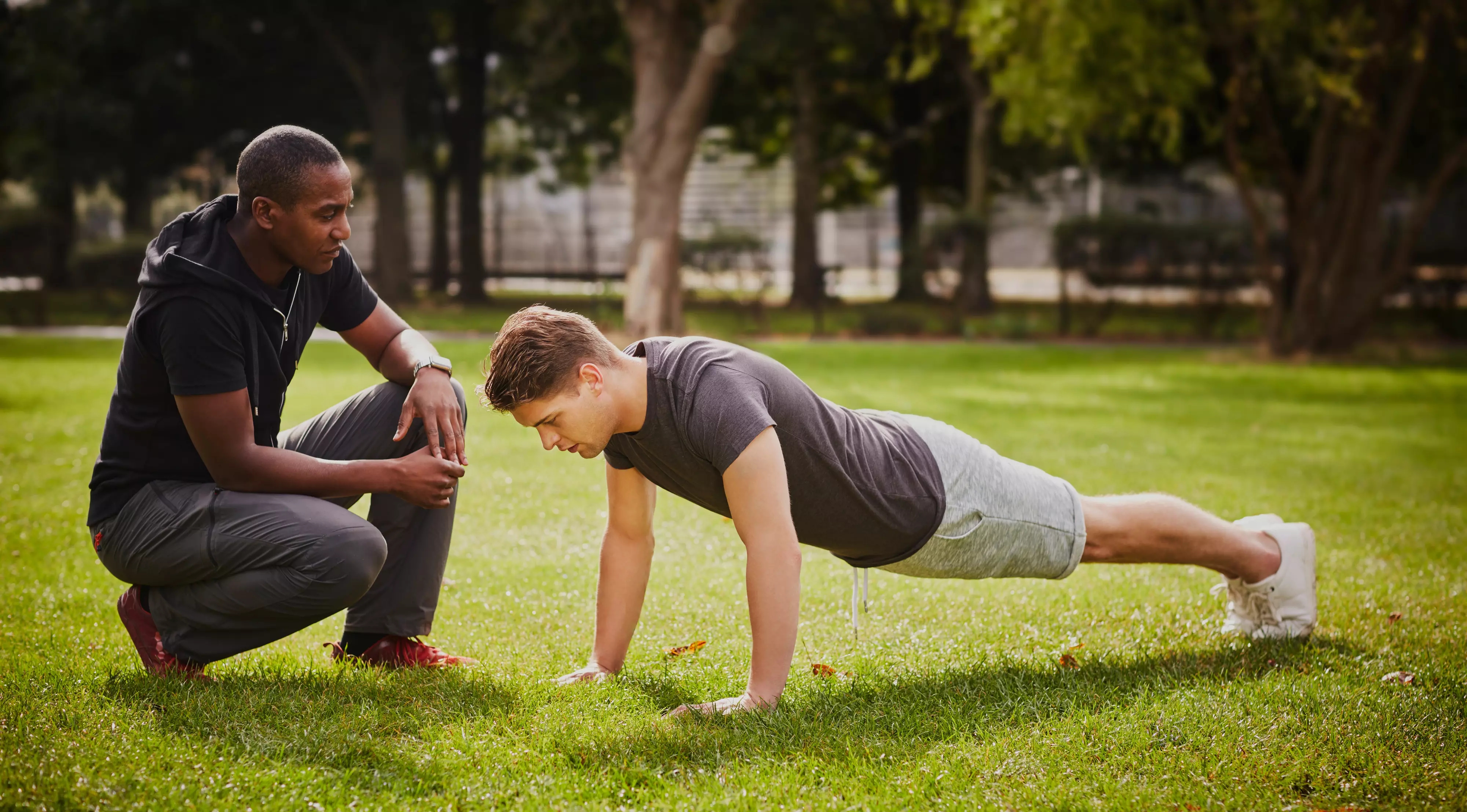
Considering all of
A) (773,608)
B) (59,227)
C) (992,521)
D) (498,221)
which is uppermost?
(498,221)

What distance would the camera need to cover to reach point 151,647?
11.3ft

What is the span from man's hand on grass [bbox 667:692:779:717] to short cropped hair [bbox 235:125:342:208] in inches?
68.9

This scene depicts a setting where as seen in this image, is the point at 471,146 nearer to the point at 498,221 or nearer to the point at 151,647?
the point at 498,221

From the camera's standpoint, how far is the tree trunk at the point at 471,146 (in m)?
24.1

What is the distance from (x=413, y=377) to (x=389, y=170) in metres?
20.9

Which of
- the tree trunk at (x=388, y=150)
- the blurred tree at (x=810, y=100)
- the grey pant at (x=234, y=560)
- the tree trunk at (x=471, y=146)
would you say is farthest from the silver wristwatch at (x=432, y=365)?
the tree trunk at (x=471, y=146)

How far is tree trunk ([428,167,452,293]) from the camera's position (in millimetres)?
27673

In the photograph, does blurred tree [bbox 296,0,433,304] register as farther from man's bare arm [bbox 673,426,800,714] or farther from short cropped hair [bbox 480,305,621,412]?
man's bare arm [bbox 673,426,800,714]

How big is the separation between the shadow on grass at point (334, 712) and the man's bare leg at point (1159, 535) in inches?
71.5

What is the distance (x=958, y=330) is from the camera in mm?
18406

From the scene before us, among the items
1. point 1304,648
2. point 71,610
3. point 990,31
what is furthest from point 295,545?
point 990,31

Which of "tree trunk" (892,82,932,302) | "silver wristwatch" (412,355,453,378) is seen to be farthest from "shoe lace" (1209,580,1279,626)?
"tree trunk" (892,82,932,302)

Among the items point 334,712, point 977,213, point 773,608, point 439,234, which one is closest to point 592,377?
point 773,608

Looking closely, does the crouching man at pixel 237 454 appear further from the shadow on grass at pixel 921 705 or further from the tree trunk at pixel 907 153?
the tree trunk at pixel 907 153
